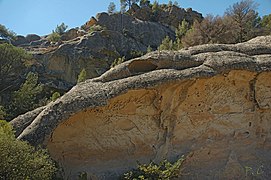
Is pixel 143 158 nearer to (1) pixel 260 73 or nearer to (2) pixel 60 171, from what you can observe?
(2) pixel 60 171

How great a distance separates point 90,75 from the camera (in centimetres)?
2691

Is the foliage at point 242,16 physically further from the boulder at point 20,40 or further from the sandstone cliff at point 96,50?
the boulder at point 20,40

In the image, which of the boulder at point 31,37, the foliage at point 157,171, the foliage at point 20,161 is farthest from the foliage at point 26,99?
the boulder at point 31,37

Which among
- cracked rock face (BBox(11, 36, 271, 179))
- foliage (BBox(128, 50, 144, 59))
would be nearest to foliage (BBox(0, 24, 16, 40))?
foliage (BBox(128, 50, 144, 59))

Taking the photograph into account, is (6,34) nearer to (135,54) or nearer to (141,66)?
(135,54)

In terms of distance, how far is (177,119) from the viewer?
9.05 metres

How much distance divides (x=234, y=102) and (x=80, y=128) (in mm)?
4452

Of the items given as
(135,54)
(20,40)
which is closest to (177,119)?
(135,54)

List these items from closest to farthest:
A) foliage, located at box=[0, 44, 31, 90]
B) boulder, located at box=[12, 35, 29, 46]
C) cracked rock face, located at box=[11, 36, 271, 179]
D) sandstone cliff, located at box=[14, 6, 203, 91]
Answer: cracked rock face, located at box=[11, 36, 271, 179] < foliage, located at box=[0, 44, 31, 90] < sandstone cliff, located at box=[14, 6, 203, 91] < boulder, located at box=[12, 35, 29, 46]

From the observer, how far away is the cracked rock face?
340 inches

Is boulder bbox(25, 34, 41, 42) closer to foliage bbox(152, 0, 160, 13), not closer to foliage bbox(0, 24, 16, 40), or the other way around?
foliage bbox(0, 24, 16, 40)

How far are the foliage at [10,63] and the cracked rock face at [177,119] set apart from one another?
1800 cm

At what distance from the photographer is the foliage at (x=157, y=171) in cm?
795

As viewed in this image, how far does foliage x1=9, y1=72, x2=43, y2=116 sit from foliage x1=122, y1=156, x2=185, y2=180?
11.1 meters
